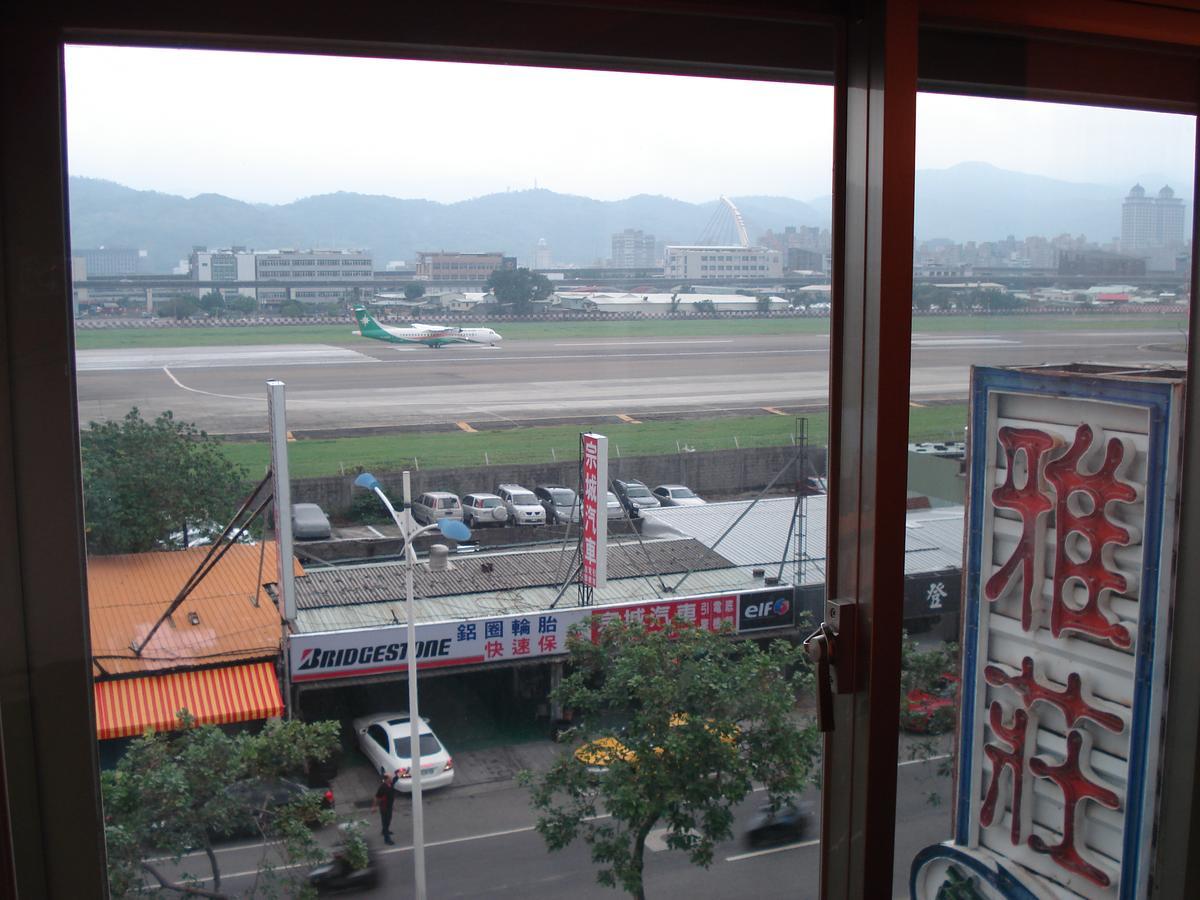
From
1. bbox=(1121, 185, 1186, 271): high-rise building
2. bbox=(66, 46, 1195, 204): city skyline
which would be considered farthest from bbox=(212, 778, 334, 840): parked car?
bbox=(1121, 185, 1186, 271): high-rise building

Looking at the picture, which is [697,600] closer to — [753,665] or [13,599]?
[753,665]

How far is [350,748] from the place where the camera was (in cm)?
150

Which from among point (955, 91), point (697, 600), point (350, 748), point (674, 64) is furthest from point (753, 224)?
point (350, 748)

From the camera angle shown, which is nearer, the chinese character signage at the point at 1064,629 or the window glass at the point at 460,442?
the window glass at the point at 460,442

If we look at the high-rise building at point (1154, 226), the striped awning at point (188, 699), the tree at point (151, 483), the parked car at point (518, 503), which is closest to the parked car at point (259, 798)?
the striped awning at point (188, 699)

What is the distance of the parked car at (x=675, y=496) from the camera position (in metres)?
1.73

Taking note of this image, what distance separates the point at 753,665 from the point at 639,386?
1.79 ft

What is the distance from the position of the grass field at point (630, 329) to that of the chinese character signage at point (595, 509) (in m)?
0.20

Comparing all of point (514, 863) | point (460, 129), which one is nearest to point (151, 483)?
point (460, 129)

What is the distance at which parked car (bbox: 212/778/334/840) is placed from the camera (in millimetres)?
1458

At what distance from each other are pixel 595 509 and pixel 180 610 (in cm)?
67

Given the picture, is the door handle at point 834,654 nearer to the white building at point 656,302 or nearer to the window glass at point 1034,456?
the window glass at point 1034,456

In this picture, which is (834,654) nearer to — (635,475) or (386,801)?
(635,475)

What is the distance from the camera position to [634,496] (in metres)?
1.72
